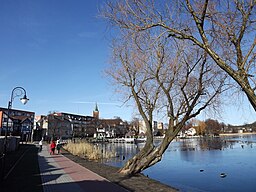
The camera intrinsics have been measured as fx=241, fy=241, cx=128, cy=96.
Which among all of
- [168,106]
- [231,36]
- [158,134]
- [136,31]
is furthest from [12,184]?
[158,134]

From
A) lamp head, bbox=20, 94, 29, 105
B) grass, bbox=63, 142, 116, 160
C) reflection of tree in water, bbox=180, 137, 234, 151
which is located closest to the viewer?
lamp head, bbox=20, 94, 29, 105

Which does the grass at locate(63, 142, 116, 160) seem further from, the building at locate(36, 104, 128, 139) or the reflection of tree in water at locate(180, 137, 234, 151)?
the building at locate(36, 104, 128, 139)

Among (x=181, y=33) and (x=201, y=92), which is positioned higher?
(x=181, y=33)

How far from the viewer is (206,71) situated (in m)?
12.8

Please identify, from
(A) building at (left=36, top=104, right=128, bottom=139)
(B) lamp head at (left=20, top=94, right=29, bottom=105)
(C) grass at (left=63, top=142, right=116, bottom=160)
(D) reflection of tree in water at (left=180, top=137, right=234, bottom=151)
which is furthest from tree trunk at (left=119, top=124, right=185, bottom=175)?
(A) building at (left=36, top=104, right=128, bottom=139)

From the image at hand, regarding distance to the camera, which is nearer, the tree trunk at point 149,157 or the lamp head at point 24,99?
the lamp head at point 24,99

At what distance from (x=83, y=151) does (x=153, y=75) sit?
18303mm

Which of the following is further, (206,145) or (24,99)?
(206,145)

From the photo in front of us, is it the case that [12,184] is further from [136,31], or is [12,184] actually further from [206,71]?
[206,71]

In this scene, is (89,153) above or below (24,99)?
below

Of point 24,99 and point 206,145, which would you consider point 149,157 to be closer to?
point 24,99

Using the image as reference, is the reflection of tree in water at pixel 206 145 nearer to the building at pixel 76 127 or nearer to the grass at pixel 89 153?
the grass at pixel 89 153

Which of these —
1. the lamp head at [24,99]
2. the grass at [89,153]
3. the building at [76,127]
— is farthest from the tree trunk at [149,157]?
the building at [76,127]

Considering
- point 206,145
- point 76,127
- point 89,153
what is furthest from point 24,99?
point 76,127
